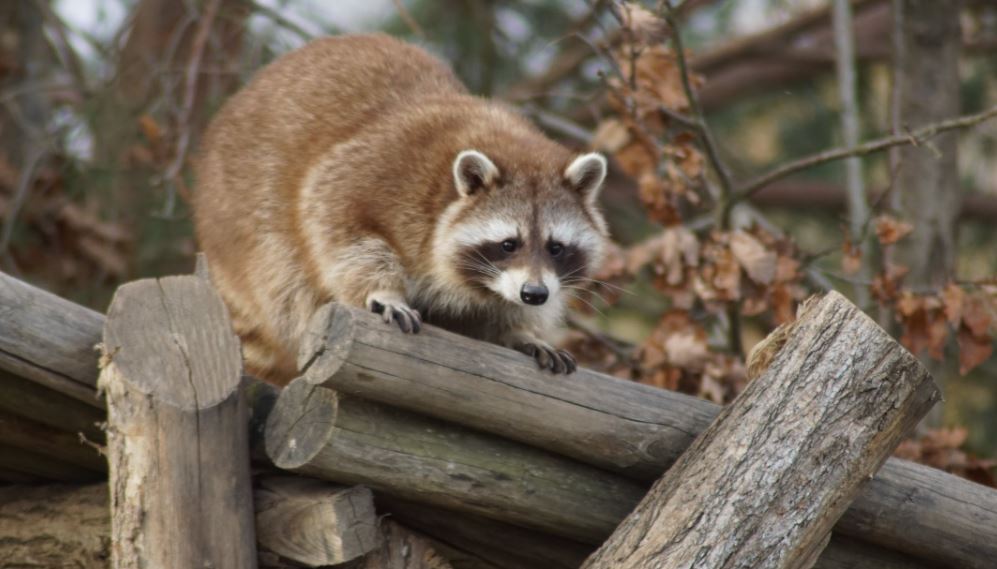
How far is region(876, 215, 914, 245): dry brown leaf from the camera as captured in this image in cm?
491

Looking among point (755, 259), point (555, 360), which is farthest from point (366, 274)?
point (755, 259)

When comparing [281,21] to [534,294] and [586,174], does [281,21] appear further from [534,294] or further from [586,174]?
[534,294]

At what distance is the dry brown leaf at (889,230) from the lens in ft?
16.1

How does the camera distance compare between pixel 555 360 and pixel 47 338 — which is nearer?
pixel 47 338

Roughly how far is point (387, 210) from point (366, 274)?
0.82 feet

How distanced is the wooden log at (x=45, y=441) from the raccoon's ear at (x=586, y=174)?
5.61ft

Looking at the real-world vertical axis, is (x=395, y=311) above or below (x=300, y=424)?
above

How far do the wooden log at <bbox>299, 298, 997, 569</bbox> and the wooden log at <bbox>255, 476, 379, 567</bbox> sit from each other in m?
0.30

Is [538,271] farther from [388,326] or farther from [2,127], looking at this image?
[2,127]

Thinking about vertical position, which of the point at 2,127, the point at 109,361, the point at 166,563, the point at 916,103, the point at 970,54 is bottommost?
the point at 166,563

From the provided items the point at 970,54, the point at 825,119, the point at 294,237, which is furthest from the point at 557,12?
the point at 294,237

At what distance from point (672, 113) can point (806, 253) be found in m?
0.90

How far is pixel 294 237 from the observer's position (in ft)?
14.0

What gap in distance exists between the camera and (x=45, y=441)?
3.78 meters
